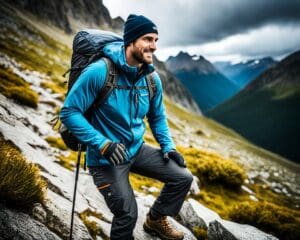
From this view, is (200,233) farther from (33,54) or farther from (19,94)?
(33,54)

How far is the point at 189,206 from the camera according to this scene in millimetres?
7148

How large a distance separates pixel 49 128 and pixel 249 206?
29.2ft

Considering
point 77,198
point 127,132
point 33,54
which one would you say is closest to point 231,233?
point 127,132

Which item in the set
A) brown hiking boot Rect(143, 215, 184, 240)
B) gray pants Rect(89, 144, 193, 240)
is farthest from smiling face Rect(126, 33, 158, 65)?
brown hiking boot Rect(143, 215, 184, 240)

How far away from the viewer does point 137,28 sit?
471cm

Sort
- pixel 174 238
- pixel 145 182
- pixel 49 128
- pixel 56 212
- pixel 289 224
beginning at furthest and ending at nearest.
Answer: pixel 49 128 < pixel 145 182 < pixel 289 224 < pixel 174 238 < pixel 56 212

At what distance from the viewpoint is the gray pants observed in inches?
170

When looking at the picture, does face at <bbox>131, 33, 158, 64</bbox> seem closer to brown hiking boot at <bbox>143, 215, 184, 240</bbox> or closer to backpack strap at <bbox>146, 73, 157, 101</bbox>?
backpack strap at <bbox>146, 73, 157, 101</bbox>

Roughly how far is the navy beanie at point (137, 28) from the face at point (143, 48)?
0.25 ft

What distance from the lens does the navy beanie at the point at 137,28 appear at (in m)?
4.72

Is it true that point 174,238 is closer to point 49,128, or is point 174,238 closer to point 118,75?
point 118,75

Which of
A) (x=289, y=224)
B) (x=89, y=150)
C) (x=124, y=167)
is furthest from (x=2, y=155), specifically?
(x=289, y=224)

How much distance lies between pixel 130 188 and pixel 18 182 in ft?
6.12

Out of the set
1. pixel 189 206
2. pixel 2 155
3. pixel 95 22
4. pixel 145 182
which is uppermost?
pixel 95 22
